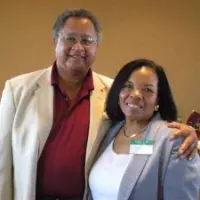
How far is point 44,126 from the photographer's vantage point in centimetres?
196

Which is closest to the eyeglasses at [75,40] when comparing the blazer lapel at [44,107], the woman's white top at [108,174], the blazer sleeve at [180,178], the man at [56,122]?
the man at [56,122]

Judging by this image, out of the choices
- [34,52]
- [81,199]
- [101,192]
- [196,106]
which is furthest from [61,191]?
[196,106]

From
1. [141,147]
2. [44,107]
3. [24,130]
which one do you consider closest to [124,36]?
[44,107]

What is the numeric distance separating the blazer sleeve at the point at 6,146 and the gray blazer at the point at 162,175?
0.65m

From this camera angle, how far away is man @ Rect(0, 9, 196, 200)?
1.92 m

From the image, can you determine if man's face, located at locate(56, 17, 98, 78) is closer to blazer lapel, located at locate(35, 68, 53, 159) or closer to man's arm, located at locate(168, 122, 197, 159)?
blazer lapel, located at locate(35, 68, 53, 159)

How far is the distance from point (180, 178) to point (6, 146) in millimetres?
920

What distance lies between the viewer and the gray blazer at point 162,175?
63.1 inches

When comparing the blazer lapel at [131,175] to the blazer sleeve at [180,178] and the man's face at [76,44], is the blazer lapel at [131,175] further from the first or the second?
the man's face at [76,44]

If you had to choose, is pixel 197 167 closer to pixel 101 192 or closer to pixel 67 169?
pixel 101 192

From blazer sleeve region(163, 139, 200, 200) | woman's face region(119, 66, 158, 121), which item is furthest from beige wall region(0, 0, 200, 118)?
blazer sleeve region(163, 139, 200, 200)

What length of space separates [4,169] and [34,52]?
238 cm

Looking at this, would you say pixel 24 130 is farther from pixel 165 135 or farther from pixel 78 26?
pixel 165 135

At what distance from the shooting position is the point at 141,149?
5.65ft
